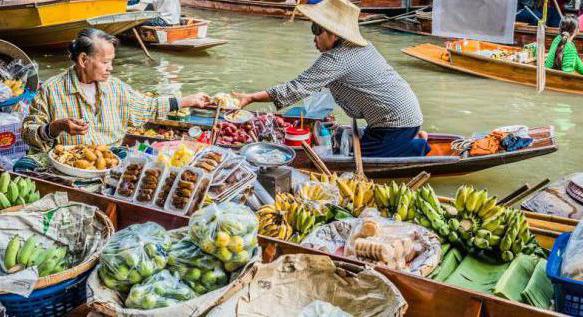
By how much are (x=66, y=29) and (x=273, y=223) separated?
10.0 metres

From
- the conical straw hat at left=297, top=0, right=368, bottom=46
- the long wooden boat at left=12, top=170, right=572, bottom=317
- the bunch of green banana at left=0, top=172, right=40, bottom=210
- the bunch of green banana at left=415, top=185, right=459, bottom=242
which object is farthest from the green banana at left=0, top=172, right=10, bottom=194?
the conical straw hat at left=297, top=0, right=368, bottom=46

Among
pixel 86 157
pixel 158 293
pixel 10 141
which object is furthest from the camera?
pixel 10 141

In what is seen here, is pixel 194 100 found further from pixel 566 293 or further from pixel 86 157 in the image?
pixel 566 293

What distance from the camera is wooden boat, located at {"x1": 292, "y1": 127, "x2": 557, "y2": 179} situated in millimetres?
5301

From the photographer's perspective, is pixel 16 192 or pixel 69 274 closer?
pixel 69 274

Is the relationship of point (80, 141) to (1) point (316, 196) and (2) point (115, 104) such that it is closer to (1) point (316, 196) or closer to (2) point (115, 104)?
(2) point (115, 104)

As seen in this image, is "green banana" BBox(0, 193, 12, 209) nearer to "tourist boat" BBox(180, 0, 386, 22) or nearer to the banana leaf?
the banana leaf

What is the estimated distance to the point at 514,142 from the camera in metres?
5.69

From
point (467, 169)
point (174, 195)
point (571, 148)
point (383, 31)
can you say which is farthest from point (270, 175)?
point (383, 31)

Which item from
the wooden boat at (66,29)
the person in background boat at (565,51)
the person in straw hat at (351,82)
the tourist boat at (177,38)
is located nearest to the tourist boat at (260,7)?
the tourist boat at (177,38)

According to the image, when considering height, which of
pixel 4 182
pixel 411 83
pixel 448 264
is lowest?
pixel 411 83

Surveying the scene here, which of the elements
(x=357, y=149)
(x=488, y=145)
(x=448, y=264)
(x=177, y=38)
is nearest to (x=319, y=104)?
(x=357, y=149)

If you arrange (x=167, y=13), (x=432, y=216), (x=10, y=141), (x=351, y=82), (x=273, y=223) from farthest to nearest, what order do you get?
1. (x=167, y=13)
2. (x=10, y=141)
3. (x=351, y=82)
4. (x=273, y=223)
5. (x=432, y=216)

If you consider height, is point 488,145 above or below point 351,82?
below
